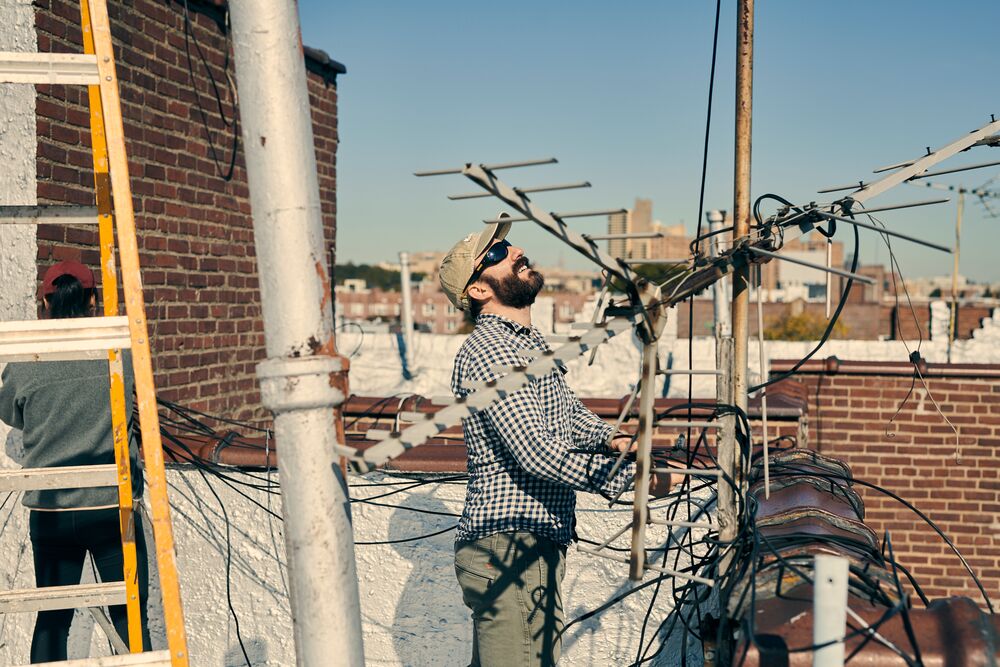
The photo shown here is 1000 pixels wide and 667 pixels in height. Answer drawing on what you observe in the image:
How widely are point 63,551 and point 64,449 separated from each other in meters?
0.42

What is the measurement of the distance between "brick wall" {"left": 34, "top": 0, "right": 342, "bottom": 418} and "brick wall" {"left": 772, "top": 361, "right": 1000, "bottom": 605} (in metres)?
4.67

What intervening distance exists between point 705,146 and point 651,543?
6.97 feet

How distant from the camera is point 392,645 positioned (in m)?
4.25

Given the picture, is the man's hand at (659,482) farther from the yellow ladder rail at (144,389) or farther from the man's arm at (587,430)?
the yellow ladder rail at (144,389)

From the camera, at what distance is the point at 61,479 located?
261cm

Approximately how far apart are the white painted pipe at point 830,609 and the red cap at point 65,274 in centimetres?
305

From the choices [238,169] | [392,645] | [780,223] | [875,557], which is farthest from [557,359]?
[238,169]

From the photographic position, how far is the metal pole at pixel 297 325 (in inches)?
66.6

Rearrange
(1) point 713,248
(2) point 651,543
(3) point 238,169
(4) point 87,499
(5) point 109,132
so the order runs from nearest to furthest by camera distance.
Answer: (5) point 109,132 → (1) point 713,248 → (4) point 87,499 → (2) point 651,543 → (3) point 238,169

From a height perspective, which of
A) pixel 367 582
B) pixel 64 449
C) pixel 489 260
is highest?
pixel 489 260

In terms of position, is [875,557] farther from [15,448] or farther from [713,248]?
[15,448]

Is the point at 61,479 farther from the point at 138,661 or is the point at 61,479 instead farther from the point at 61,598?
the point at 138,661

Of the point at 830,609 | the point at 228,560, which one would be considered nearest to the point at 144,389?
the point at 830,609

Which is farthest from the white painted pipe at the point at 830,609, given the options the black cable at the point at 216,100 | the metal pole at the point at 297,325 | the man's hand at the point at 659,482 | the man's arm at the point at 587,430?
the black cable at the point at 216,100
